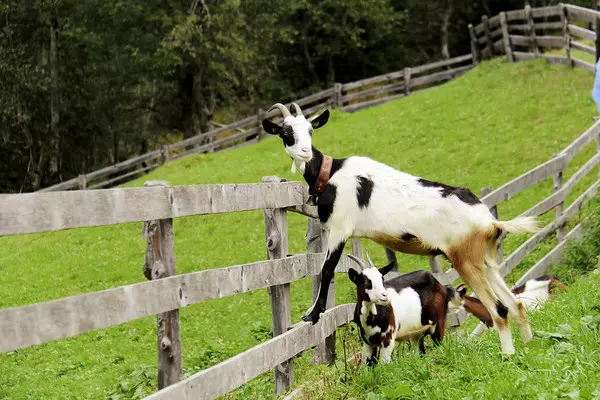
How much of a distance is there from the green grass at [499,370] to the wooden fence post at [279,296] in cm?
24

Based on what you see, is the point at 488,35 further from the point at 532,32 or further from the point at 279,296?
the point at 279,296

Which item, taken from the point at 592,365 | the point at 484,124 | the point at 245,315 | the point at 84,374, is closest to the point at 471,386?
the point at 592,365

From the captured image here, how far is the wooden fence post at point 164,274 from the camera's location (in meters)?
5.02

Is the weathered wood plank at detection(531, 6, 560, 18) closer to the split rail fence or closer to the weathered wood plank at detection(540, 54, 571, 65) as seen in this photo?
the weathered wood plank at detection(540, 54, 571, 65)

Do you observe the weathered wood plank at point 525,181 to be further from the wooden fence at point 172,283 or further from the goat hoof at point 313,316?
the goat hoof at point 313,316

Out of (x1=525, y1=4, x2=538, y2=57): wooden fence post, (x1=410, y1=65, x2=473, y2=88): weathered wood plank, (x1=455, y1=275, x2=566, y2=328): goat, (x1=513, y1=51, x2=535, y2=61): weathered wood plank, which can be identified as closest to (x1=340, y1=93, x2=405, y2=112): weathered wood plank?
(x1=410, y1=65, x2=473, y2=88): weathered wood plank

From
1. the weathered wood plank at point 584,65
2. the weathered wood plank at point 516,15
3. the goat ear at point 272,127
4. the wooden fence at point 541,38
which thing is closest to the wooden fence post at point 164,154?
the wooden fence at point 541,38

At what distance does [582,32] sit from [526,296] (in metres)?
15.1

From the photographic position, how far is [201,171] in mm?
25266

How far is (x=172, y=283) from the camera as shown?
16.3ft

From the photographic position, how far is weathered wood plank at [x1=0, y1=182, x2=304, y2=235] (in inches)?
158

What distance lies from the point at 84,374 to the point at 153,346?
A: 1.32 m

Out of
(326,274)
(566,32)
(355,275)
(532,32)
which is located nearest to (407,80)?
(532,32)

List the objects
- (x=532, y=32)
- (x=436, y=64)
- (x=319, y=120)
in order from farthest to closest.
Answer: (x=436, y=64), (x=532, y=32), (x=319, y=120)
